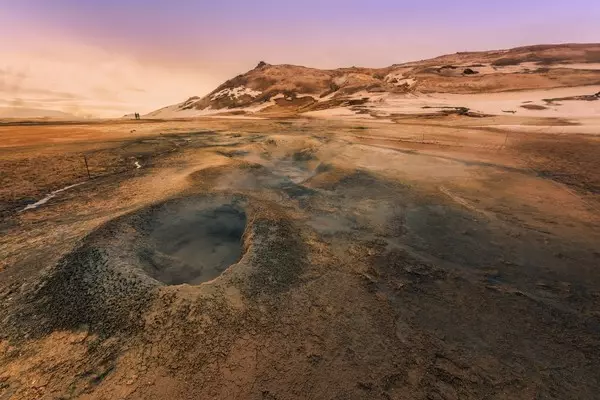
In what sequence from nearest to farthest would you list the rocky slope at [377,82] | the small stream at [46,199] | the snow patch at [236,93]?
the small stream at [46,199] → the rocky slope at [377,82] → the snow patch at [236,93]

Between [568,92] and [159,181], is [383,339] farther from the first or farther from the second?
[568,92]

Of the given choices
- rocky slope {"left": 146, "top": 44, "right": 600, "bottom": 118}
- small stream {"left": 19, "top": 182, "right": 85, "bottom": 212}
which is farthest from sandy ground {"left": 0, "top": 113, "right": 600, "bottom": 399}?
rocky slope {"left": 146, "top": 44, "right": 600, "bottom": 118}

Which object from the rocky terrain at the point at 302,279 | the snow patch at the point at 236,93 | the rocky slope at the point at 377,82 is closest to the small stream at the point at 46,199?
the rocky terrain at the point at 302,279

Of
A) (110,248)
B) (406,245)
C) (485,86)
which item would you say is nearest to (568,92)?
(485,86)

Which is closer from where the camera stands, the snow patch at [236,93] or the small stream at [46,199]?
the small stream at [46,199]

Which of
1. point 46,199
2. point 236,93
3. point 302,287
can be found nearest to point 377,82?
point 236,93

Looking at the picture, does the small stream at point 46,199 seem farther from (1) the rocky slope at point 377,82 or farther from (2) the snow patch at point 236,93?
(2) the snow patch at point 236,93
